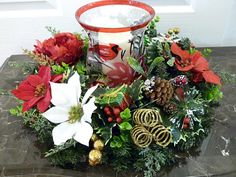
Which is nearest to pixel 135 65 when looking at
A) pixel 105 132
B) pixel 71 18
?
pixel 105 132

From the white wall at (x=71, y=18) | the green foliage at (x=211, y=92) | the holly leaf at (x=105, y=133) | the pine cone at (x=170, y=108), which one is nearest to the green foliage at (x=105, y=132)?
the holly leaf at (x=105, y=133)

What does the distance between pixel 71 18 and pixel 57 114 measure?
0.40m

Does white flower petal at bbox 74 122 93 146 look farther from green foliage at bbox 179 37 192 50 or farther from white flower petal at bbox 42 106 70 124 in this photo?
green foliage at bbox 179 37 192 50

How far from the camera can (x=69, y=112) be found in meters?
0.53

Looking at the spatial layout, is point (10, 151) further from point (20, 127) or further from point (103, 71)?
point (103, 71)

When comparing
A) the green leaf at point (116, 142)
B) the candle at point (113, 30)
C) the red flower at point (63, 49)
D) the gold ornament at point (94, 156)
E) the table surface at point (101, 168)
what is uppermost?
the candle at point (113, 30)

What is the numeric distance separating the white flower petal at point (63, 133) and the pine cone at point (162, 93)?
0.51 feet

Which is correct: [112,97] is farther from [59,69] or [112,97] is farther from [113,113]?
[59,69]

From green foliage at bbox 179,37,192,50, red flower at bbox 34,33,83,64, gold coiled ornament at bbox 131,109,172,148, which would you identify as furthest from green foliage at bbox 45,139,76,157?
green foliage at bbox 179,37,192,50

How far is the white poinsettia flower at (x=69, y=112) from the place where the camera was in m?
0.51

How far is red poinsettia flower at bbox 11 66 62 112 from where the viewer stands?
561 mm

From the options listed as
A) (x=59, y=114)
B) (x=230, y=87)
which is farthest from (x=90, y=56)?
(x=230, y=87)

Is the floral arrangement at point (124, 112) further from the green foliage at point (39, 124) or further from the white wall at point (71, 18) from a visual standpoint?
the white wall at point (71, 18)

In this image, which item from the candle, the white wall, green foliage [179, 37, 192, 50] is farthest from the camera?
the white wall
